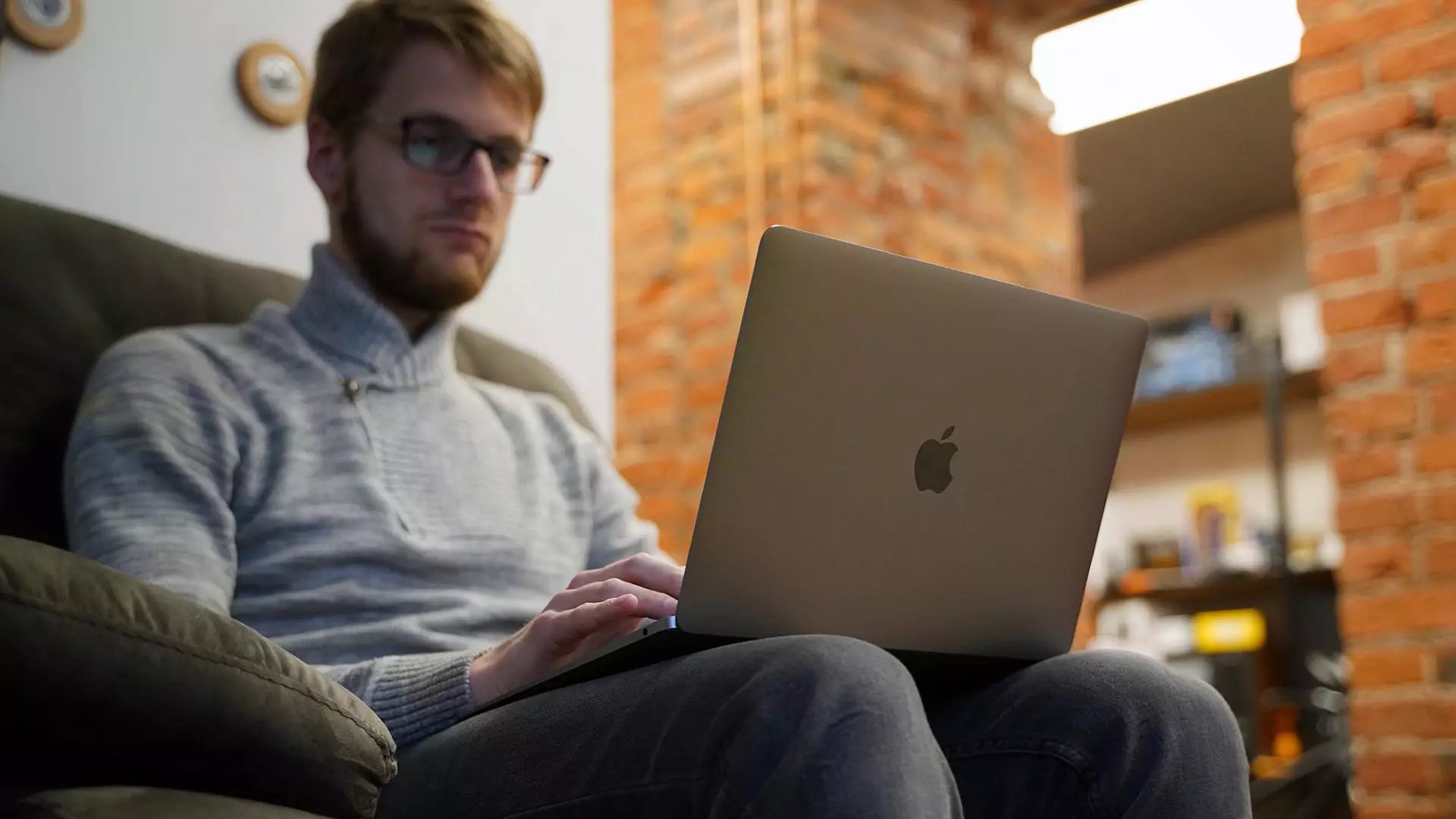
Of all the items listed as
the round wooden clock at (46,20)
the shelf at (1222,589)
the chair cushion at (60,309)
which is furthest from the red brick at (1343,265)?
the shelf at (1222,589)

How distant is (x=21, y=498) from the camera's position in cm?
111

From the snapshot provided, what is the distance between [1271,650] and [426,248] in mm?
3597

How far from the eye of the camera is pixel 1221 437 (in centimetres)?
473

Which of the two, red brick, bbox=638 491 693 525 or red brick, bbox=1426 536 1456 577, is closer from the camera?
Answer: red brick, bbox=1426 536 1456 577

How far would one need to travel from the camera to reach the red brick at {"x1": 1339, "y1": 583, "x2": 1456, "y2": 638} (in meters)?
1.96

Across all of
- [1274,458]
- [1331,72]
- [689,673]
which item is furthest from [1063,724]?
[1274,458]

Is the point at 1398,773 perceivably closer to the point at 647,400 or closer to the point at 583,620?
the point at 647,400

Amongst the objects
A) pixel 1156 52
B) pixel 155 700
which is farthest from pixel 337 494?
pixel 1156 52

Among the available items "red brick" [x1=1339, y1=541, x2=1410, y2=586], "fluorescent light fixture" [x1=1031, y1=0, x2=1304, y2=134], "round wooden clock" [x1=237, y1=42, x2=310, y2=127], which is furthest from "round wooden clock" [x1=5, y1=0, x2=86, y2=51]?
"fluorescent light fixture" [x1=1031, y1=0, x2=1304, y2=134]

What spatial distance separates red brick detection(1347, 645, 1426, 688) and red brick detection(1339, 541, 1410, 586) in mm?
108

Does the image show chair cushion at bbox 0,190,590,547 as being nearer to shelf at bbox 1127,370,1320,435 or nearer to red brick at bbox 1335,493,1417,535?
red brick at bbox 1335,493,1417,535

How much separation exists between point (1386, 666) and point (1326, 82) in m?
0.94

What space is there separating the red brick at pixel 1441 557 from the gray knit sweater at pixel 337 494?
1303mm

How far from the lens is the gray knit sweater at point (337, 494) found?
1.02 metres
